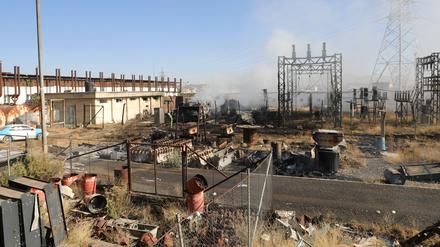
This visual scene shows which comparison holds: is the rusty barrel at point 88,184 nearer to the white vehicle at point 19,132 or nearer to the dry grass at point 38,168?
the dry grass at point 38,168

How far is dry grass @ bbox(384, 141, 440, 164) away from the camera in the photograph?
676 inches

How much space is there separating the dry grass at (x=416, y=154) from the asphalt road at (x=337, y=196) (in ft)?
17.7

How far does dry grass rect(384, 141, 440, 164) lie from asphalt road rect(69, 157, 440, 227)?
541cm

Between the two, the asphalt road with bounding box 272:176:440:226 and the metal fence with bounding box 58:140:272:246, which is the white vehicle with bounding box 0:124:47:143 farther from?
the asphalt road with bounding box 272:176:440:226

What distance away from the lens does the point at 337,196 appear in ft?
38.1

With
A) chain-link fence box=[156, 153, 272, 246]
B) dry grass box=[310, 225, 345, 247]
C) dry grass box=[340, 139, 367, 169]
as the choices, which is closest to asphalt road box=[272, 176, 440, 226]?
chain-link fence box=[156, 153, 272, 246]

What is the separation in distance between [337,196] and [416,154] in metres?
8.68

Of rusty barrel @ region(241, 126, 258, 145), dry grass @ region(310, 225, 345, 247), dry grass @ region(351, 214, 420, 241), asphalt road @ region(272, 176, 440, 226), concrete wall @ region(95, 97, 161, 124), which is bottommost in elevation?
dry grass @ region(351, 214, 420, 241)

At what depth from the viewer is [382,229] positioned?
29.5 ft

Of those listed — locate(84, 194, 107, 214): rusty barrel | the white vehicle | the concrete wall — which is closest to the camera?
locate(84, 194, 107, 214): rusty barrel

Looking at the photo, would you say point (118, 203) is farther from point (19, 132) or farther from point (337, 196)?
point (19, 132)

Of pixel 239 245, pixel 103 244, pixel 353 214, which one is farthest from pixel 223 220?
pixel 353 214

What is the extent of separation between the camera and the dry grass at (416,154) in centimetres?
1717

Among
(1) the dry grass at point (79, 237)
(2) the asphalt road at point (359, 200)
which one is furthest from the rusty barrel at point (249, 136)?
(1) the dry grass at point (79, 237)
